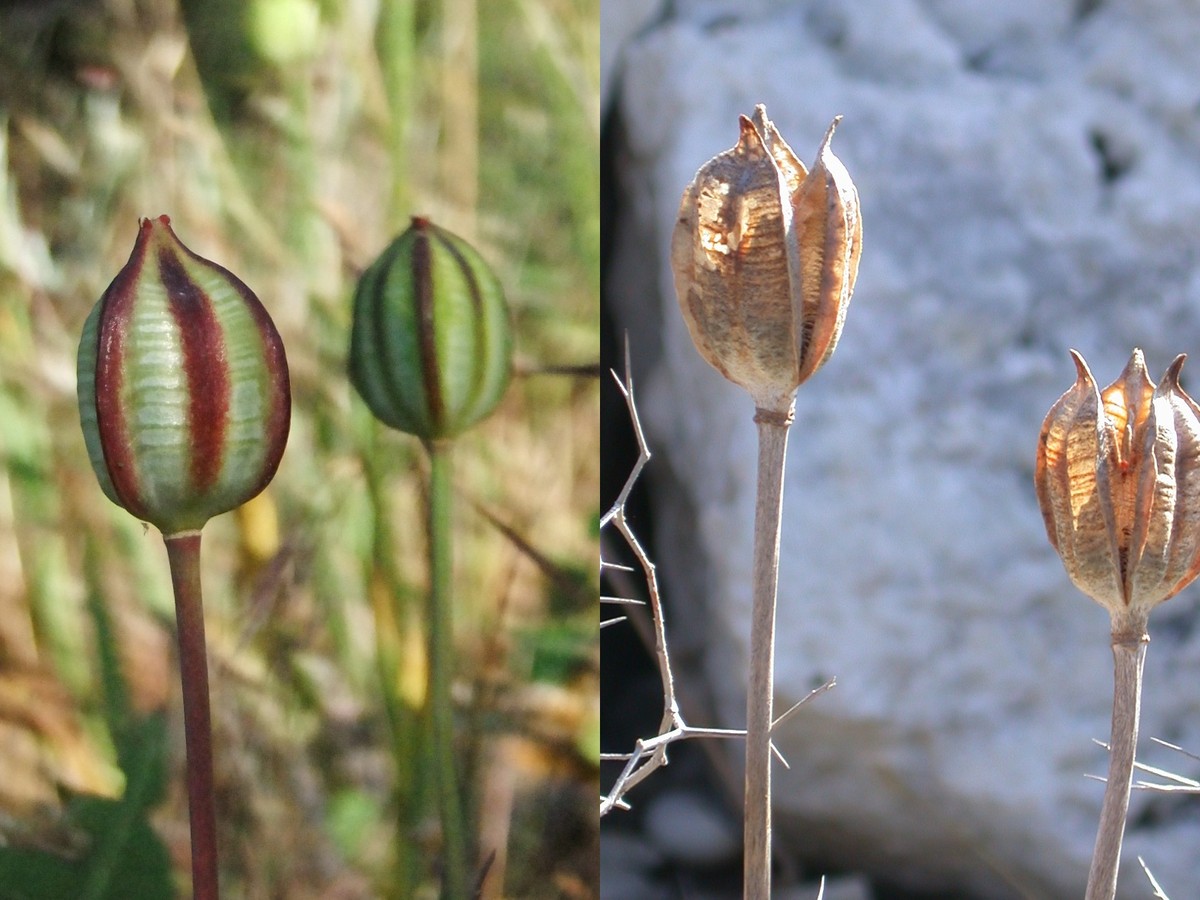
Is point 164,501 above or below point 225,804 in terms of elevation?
above

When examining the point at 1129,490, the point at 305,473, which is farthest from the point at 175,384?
the point at 1129,490

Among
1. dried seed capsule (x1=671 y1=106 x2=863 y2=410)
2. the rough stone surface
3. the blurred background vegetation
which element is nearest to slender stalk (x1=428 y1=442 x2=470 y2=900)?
the blurred background vegetation

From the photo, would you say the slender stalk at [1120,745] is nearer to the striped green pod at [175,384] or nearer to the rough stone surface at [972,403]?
the striped green pod at [175,384]

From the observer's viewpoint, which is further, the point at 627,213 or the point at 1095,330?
the point at 627,213

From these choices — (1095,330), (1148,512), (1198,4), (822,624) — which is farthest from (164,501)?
(1198,4)

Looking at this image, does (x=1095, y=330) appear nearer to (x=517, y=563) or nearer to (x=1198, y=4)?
(x=1198, y=4)

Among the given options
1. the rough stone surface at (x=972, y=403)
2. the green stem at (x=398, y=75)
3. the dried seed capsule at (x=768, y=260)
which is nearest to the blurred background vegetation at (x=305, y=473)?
the green stem at (x=398, y=75)
